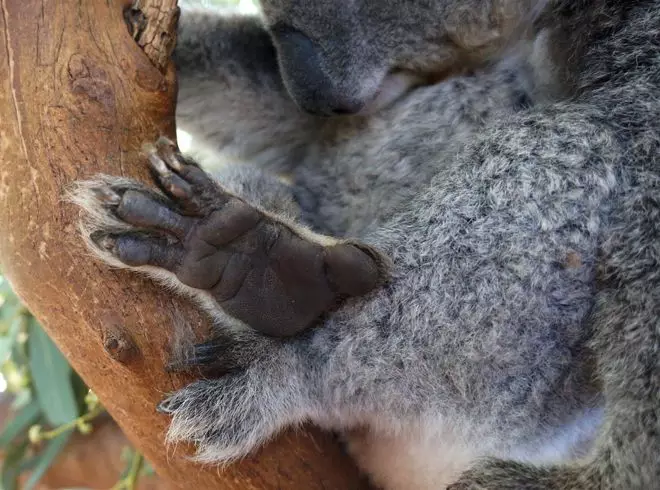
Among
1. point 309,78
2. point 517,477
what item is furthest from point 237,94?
point 517,477

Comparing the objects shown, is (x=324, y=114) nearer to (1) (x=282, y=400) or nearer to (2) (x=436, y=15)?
(2) (x=436, y=15)

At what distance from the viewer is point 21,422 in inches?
80.5

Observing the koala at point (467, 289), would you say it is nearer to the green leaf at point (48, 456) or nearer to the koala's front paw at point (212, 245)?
the koala's front paw at point (212, 245)

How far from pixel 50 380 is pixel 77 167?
0.99 meters

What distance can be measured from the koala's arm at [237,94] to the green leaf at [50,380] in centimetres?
70

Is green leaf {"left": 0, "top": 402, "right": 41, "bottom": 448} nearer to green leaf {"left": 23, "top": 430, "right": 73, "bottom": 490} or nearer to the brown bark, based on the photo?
green leaf {"left": 23, "top": 430, "right": 73, "bottom": 490}

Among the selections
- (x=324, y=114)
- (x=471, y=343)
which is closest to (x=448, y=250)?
(x=471, y=343)

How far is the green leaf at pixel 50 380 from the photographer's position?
5.98ft

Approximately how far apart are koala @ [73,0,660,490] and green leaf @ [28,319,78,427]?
74 centimetres

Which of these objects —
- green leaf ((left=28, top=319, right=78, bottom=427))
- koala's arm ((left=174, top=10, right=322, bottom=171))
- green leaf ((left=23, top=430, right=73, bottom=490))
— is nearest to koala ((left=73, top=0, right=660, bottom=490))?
koala's arm ((left=174, top=10, right=322, bottom=171))

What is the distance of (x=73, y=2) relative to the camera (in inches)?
44.9

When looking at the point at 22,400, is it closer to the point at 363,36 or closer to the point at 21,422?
the point at 21,422

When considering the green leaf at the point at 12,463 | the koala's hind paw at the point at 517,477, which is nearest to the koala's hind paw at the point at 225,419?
the koala's hind paw at the point at 517,477

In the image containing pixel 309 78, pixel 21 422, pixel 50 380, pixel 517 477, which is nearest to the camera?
pixel 517 477
